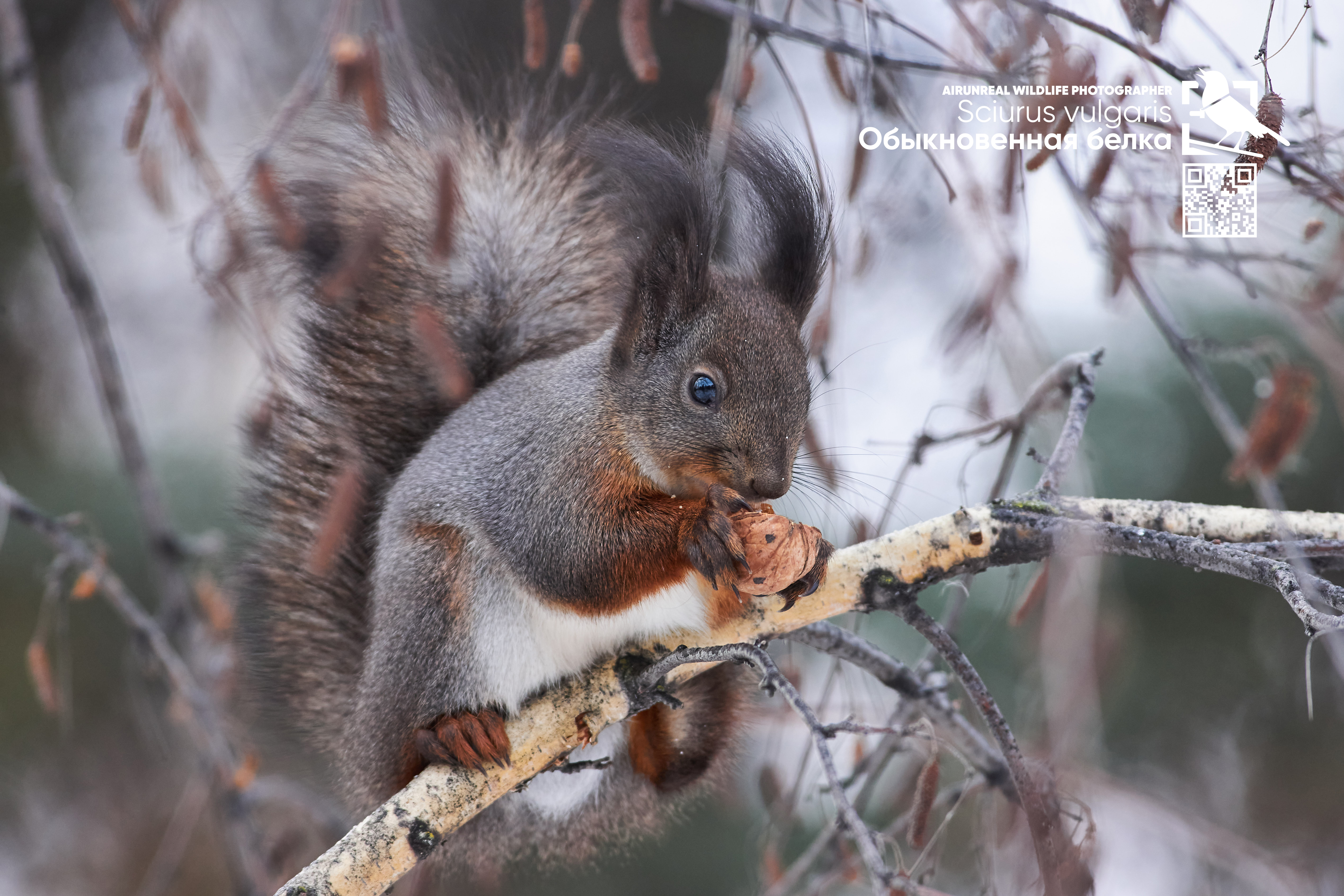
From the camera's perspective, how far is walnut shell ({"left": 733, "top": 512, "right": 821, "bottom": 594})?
1.43 metres

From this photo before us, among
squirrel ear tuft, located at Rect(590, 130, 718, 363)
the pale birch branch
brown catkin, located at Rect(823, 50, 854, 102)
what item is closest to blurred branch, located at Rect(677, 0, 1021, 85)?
brown catkin, located at Rect(823, 50, 854, 102)

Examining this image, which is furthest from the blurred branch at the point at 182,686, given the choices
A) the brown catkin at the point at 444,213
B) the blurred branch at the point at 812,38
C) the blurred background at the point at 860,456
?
the blurred branch at the point at 812,38

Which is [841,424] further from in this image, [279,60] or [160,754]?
[279,60]

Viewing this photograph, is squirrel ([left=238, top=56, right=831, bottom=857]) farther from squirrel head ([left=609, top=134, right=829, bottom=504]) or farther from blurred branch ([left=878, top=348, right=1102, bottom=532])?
blurred branch ([left=878, top=348, right=1102, bottom=532])

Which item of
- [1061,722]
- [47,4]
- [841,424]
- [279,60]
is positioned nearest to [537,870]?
[841,424]

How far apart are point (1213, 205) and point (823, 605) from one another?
30.5 inches

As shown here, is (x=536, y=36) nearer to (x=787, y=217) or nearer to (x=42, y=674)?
(x=787, y=217)

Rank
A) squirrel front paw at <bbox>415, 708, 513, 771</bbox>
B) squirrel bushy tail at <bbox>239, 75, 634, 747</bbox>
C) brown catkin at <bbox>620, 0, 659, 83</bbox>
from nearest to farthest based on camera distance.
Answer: brown catkin at <bbox>620, 0, 659, 83</bbox>, squirrel front paw at <bbox>415, 708, 513, 771</bbox>, squirrel bushy tail at <bbox>239, 75, 634, 747</bbox>

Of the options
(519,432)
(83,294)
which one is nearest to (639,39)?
(519,432)

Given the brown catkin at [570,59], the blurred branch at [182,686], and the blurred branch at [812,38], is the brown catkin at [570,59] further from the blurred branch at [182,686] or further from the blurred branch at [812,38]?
the blurred branch at [182,686]

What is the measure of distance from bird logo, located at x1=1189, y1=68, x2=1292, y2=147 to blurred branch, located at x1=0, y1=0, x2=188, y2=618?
1.82 meters

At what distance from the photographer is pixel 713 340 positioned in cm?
178

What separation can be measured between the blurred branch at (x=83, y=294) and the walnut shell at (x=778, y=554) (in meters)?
1.36

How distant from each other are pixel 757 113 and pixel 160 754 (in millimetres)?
2202
